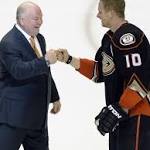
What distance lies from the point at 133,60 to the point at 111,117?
0.29 meters

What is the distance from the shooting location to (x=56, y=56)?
248 cm

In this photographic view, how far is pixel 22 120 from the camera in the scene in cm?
251

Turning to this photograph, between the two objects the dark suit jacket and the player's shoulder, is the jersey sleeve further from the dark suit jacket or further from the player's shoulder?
the player's shoulder

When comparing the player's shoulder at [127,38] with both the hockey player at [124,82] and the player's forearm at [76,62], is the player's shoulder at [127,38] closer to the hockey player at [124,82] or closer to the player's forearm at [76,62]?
the hockey player at [124,82]

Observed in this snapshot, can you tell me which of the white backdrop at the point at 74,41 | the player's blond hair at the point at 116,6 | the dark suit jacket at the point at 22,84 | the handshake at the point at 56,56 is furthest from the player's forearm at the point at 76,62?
the white backdrop at the point at 74,41

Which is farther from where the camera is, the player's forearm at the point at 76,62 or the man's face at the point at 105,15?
the player's forearm at the point at 76,62

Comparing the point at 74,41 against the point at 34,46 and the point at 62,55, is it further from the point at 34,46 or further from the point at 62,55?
the point at 34,46

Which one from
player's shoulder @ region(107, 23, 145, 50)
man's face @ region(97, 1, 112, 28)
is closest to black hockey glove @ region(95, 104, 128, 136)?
player's shoulder @ region(107, 23, 145, 50)

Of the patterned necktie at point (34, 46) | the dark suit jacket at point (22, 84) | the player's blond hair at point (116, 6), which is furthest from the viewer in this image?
the patterned necktie at point (34, 46)

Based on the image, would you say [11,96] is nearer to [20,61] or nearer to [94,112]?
[20,61]

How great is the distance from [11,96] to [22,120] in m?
0.14

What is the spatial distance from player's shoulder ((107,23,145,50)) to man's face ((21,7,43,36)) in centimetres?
46

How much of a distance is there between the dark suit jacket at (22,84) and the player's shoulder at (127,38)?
401 millimetres

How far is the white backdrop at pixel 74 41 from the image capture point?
3.61 m
